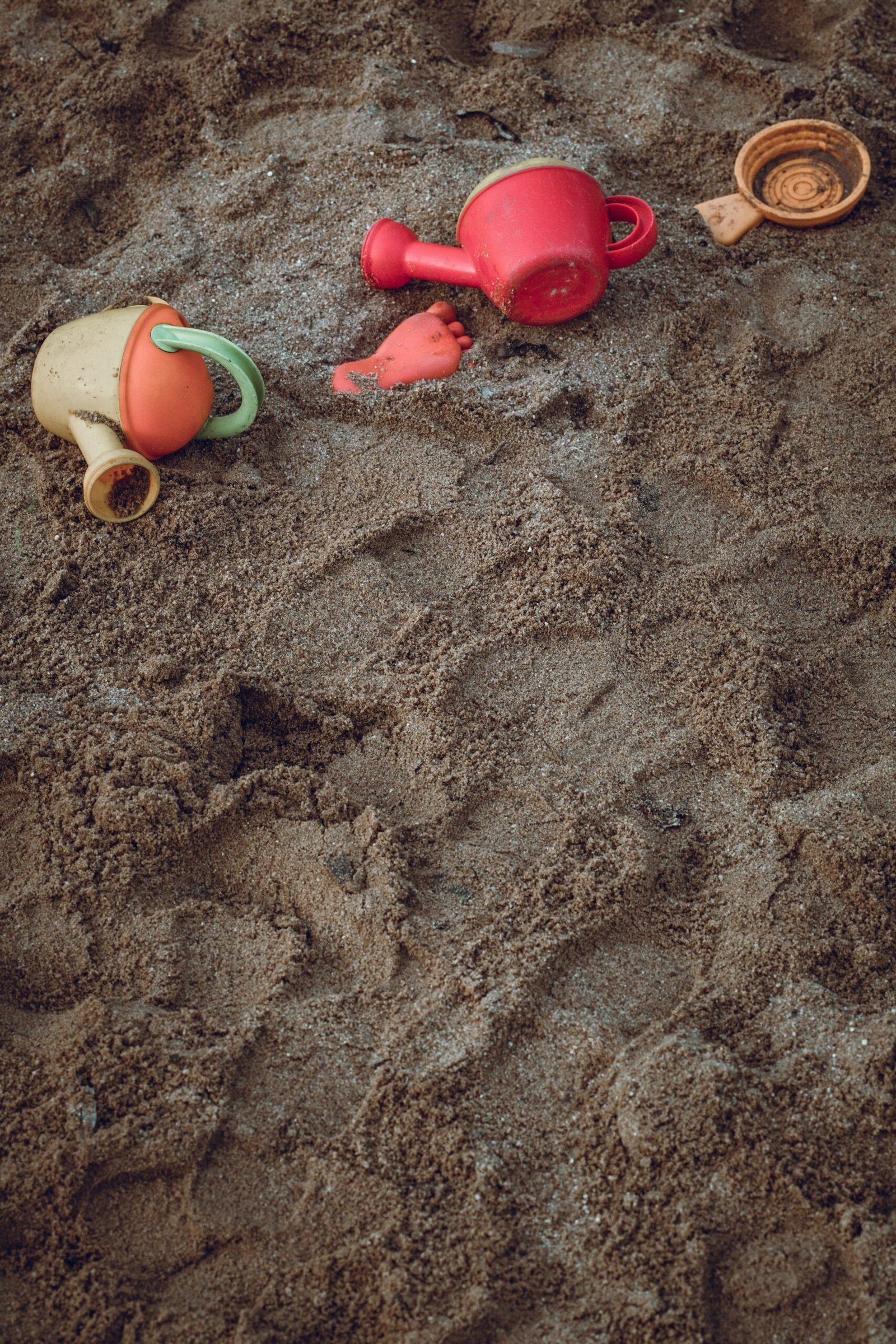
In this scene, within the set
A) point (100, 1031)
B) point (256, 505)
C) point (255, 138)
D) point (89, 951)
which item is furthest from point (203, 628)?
point (255, 138)

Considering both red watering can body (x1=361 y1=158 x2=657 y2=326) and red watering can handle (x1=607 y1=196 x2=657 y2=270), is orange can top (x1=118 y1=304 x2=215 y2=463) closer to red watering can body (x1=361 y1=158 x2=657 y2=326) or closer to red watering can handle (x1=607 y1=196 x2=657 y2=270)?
red watering can body (x1=361 y1=158 x2=657 y2=326)

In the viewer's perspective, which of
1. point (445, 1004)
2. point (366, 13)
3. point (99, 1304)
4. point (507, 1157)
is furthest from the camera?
point (366, 13)

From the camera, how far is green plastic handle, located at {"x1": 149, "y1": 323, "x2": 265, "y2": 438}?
1.98 metres

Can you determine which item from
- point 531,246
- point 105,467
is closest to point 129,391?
point 105,467

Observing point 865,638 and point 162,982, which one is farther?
point 865,638

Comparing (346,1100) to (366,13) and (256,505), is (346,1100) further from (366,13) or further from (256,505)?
(366,13)

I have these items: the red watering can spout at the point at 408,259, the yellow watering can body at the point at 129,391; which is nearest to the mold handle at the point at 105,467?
the yellow watering can body at the point at 129,391

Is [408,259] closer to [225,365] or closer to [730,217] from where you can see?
[225,365]

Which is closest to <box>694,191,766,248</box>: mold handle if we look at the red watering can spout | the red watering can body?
the red watering can body

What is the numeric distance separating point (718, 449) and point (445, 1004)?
4.25ft

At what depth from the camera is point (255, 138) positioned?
275cm

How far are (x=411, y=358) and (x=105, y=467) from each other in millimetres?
719

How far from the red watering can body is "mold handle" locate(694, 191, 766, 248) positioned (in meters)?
0.30

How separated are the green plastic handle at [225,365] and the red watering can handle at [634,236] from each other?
85 cm
